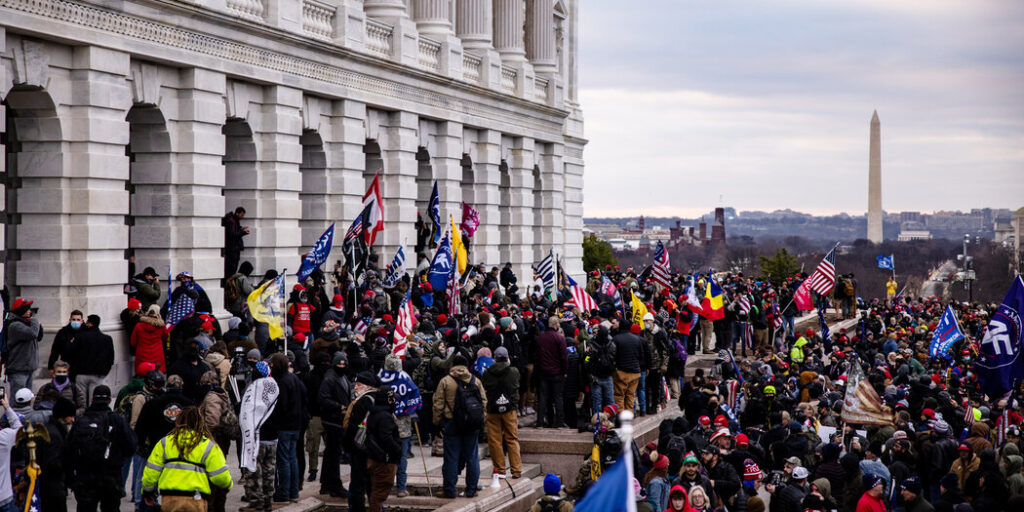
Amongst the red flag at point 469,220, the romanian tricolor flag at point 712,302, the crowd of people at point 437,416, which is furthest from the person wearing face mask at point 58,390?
the red flag at point 469,220

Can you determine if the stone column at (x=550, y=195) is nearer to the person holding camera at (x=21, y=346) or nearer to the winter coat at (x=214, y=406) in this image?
the person holding camera at (x=21, y=346)

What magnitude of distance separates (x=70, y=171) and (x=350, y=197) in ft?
34.2

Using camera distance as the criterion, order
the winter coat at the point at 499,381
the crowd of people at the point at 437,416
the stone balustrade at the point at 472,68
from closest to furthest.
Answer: the crowd of people at the point at 437,416 < the winter coat at the point at 499,381 < the stone balustrade at the point at 472,68

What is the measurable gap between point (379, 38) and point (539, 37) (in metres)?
14.7

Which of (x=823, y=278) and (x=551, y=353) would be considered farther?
(x=823, y=278)

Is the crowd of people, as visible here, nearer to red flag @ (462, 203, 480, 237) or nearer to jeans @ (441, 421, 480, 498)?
jeans @ (441, 421, 480, 498)

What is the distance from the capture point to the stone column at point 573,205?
5094 cm

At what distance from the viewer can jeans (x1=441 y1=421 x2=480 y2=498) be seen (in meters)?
17.2

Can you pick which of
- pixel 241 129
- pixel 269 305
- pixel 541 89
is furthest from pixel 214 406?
pixel 541 89

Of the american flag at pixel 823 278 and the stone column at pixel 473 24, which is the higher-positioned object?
the stone column at pixel 473 24

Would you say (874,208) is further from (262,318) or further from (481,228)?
(262,318)

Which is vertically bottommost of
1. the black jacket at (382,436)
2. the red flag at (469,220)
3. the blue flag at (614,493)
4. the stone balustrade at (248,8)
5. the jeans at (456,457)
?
the jeans at (456,457)

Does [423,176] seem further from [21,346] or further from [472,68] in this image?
[21,346]

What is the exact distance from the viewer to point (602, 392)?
22375 mm
